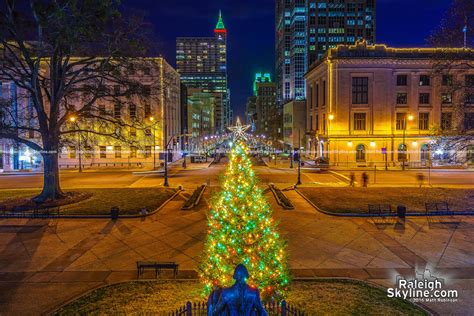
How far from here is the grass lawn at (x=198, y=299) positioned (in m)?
11.1

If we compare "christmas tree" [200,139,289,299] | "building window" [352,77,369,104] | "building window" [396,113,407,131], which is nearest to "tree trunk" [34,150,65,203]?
"christmas tree" [200,139,289,299]

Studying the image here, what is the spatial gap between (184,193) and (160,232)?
43.1ft

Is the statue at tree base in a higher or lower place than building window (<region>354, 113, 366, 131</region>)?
lower

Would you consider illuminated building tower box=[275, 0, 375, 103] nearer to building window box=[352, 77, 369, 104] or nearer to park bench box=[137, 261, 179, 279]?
building window box=[352, 77, 369, 104]

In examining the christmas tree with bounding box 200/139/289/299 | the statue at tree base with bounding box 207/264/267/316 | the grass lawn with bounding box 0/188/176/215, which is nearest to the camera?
the statue at tree base with bounding box 207/264/267/316

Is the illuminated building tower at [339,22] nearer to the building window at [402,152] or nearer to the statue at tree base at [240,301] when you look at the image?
the building window at [402,152]

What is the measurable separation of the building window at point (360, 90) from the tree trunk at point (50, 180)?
4775 cm

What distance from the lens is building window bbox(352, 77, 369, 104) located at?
62.2m

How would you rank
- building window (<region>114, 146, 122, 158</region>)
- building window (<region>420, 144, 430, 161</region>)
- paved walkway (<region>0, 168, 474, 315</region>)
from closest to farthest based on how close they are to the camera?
paved walkway (<region>0, 168, 474, 315</region>) < building window (<region>420, 144, 430, 161</region>) < building window (<region>114, 146, 122, 158</region>)

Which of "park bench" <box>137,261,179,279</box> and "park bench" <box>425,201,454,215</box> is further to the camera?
"park bench" <box>425,201,454,215</box>

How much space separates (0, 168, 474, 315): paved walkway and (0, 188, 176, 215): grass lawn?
204 centimetres

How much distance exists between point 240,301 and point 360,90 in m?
60.0

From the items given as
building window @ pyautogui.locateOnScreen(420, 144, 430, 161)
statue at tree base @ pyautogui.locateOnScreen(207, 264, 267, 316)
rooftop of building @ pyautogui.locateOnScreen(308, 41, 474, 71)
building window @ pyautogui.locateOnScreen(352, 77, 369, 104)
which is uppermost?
rooftop of building @ pyautogui.locateOnScreen(308, 41, 474, 71)

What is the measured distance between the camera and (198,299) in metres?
11.9
